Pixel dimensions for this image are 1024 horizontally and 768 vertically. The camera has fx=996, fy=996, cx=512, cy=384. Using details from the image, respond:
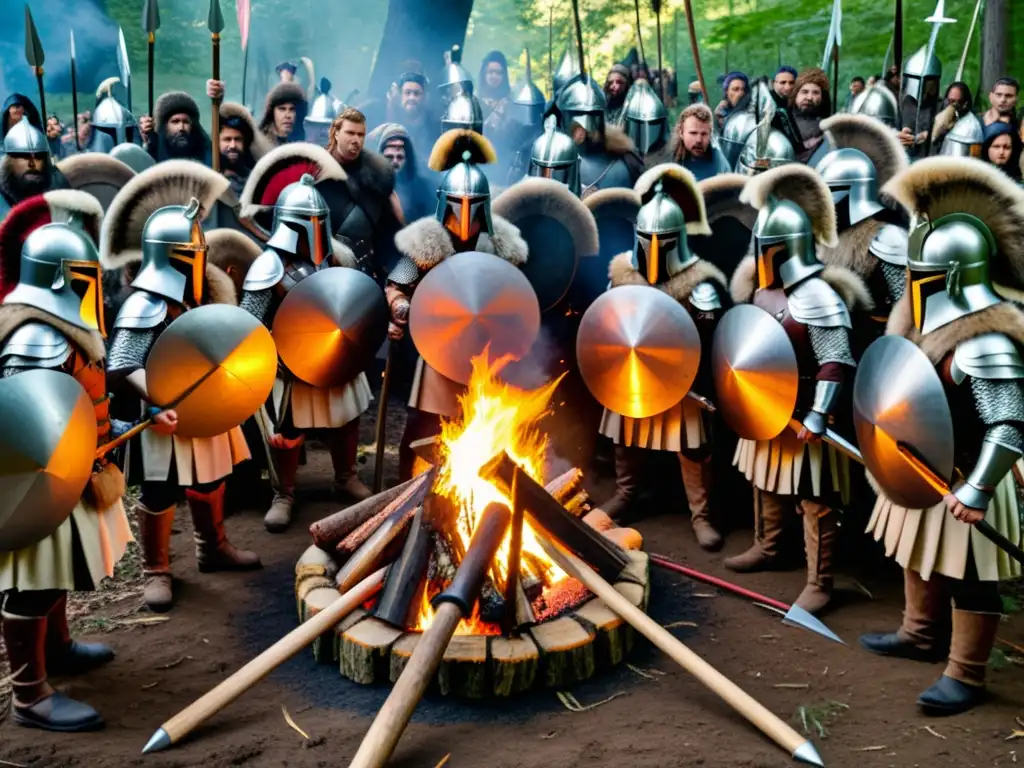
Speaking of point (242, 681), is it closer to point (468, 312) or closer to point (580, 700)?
point (580, 700)

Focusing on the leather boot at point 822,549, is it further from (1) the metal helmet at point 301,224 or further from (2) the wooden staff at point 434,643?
(1) the metal helmet at point 301,224

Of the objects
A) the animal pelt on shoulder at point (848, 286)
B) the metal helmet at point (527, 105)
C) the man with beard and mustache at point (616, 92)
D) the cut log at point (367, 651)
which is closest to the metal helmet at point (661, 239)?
the animal pelt on shoulder at point (848, 286)

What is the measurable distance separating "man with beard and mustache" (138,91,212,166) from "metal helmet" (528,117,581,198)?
2.70 metres

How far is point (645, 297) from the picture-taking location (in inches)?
195

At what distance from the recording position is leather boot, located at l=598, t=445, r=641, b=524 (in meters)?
5.94

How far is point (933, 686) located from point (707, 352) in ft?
7.62

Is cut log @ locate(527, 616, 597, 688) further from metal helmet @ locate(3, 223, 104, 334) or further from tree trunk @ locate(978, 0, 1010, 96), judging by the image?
tree trunk @ locate(978, 0, 1010, 96)

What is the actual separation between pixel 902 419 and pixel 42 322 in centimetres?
304

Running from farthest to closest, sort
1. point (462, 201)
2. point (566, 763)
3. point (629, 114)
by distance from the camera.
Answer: point (629, 114), point (462, 201), point (566, 763)

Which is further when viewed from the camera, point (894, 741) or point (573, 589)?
point (573, 589)

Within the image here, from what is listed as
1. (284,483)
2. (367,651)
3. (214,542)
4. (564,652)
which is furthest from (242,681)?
(284,483)

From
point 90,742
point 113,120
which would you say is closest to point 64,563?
point 90,742

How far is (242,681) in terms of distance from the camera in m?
3.55

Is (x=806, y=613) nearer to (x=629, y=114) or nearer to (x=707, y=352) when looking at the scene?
(x=707, y=352)
